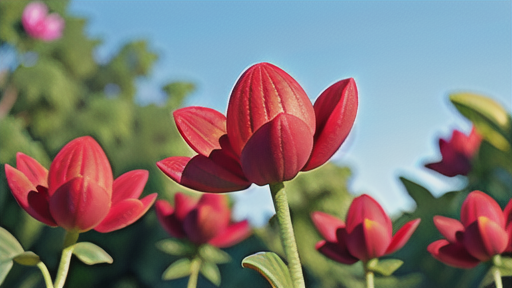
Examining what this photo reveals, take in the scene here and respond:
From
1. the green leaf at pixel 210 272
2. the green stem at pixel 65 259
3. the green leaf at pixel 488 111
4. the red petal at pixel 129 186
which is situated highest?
the green leaf at pixel 488 111

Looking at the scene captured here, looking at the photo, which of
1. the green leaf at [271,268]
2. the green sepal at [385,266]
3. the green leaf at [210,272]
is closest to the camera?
the green leaf at [271,268]

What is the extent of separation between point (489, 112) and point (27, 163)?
16.2 inches

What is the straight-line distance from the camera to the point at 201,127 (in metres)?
0.21

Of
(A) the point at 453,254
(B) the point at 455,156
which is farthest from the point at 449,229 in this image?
(B) the point at 455,156

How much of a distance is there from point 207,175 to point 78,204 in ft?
0.23

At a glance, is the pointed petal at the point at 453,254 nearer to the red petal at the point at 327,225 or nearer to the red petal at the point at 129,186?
the red petal at the point at 327,225

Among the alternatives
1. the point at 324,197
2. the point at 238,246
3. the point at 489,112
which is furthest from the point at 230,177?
the point at 324,197

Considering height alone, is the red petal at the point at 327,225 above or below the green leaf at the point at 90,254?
above

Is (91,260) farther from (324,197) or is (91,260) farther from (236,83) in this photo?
(324,197)

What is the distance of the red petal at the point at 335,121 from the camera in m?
A: 0.20

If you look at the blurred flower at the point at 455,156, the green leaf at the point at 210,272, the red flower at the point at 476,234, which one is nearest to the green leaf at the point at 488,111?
the blurred flower at the point at 455,156

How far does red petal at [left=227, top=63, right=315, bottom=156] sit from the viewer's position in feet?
0.63

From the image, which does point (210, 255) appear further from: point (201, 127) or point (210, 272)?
point (201, 127)

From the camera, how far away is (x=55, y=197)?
0.75ft
